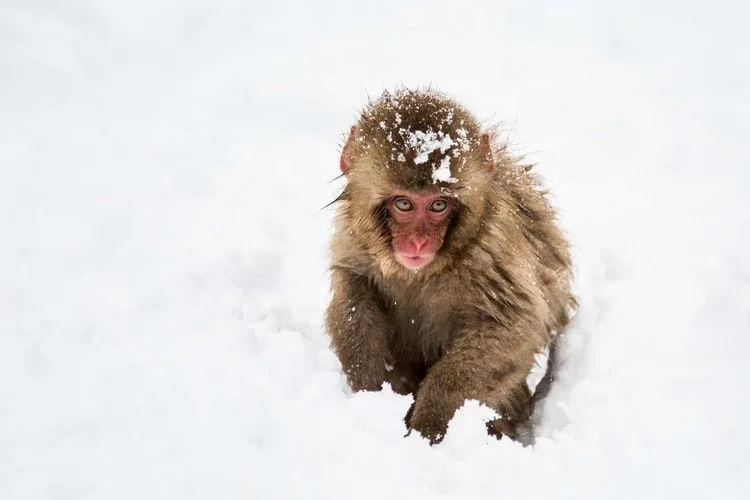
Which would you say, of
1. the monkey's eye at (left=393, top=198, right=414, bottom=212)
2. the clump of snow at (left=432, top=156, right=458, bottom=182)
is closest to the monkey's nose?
the monkey's eye at (left=393, top=198, right=414, bottom=212)

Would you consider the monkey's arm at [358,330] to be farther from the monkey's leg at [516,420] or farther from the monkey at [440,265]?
the monkey's leg at [516,420]

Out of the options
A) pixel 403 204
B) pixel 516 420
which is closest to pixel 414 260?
pixel 403 204

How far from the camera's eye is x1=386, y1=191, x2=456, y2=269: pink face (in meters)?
3.26

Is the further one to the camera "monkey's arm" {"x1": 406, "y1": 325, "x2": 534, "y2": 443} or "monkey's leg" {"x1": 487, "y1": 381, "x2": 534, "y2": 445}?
"monkey's leg" {"x1": 487, "y1": 381, "x2": 534, "y2": 445}

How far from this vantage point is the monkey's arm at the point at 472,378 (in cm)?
336

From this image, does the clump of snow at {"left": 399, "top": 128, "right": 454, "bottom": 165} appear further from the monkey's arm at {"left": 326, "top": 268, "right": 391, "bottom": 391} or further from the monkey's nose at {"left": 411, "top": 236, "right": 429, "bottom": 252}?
the monkey's arm at {"left": 326, "top": 268, "right": 391, "bottom": 391}

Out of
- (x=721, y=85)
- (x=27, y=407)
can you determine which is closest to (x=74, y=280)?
(x=27, y=407)

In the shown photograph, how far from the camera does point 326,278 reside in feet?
16.0

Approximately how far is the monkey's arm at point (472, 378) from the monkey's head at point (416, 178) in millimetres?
364

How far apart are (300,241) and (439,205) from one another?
190 centimetres

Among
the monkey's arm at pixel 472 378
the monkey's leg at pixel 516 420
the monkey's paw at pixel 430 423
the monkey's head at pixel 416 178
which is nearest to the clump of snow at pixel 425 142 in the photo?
the monkey's head at pixel 416 178

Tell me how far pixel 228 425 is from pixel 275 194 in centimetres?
283

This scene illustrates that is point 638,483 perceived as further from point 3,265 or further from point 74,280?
point 3,265

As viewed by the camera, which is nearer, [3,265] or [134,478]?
[134,478]
